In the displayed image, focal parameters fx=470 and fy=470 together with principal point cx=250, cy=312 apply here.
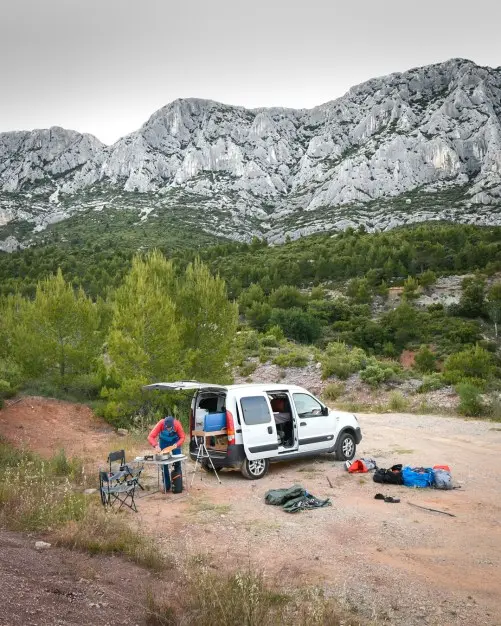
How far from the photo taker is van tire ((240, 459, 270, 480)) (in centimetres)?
1034

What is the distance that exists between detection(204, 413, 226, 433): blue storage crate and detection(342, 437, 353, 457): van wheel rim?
12.0ft

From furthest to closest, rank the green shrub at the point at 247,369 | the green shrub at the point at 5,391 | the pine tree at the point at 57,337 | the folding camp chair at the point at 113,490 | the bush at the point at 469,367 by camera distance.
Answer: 1. the green shrub at the point at 247,369
2. the bush at the point at 469,367
3. the pine tree at the point at 57,337
4. the green shrub at the point at 5,391
5. the folding camp chair at the point at 113,490

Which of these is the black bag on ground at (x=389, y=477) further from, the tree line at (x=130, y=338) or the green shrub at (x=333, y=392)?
the green shrub at (x=333, y=392)

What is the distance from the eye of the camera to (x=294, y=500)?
27.5 feet

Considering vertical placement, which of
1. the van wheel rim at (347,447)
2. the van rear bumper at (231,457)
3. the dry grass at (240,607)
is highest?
the dry grass at (240,607)

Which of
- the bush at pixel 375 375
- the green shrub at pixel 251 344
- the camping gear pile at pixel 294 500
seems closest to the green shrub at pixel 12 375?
the camping gear pile at pixel 294 500

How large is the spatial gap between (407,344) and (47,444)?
1304 inches

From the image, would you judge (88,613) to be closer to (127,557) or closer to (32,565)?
(32,565)

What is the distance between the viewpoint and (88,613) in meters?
4.12

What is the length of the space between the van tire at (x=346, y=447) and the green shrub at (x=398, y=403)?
10253mm

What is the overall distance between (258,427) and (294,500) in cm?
224

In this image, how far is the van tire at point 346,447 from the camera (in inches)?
471

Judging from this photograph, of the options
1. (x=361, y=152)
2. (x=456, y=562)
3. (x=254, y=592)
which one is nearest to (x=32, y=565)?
(x=254, y=592)

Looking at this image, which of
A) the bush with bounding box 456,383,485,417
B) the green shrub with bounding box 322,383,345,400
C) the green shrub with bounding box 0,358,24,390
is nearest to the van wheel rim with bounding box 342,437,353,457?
the bush with bounding box 456,383,485,417
